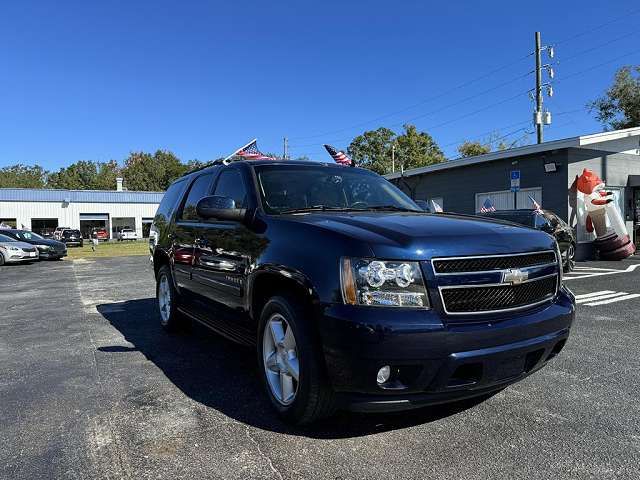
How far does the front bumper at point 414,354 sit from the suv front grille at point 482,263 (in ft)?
0.84

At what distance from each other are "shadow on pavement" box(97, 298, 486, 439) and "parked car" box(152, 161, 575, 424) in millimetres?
256

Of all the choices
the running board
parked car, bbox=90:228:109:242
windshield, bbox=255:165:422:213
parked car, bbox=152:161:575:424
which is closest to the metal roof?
parked car, bbox=90:228:109:242

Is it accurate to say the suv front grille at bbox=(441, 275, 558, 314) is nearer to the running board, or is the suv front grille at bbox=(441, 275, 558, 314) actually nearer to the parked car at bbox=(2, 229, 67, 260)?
the running board

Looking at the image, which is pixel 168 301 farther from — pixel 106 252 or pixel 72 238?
pixel 72 238

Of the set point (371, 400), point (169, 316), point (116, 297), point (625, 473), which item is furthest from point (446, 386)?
point (116, 297)

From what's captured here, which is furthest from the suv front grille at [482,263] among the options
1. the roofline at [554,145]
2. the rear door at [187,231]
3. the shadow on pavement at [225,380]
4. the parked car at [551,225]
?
the roofline at [554,145]

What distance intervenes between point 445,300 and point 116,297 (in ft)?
27.1

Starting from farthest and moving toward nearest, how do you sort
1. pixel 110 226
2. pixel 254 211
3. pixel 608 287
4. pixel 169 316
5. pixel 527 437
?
pixel 110 226 < pixel 608 287 < pixel 169 316 < pixel 254 211 < pixel 527 437

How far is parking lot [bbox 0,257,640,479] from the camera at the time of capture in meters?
2.77

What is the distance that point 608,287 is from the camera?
31.4ft

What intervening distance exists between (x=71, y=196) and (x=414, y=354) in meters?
58.4

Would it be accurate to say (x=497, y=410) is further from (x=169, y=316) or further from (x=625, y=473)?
(x=169, y=316)

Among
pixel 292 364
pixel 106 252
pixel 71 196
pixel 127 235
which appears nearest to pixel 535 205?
pixel 292 364

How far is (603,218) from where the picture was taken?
51.2 feet
